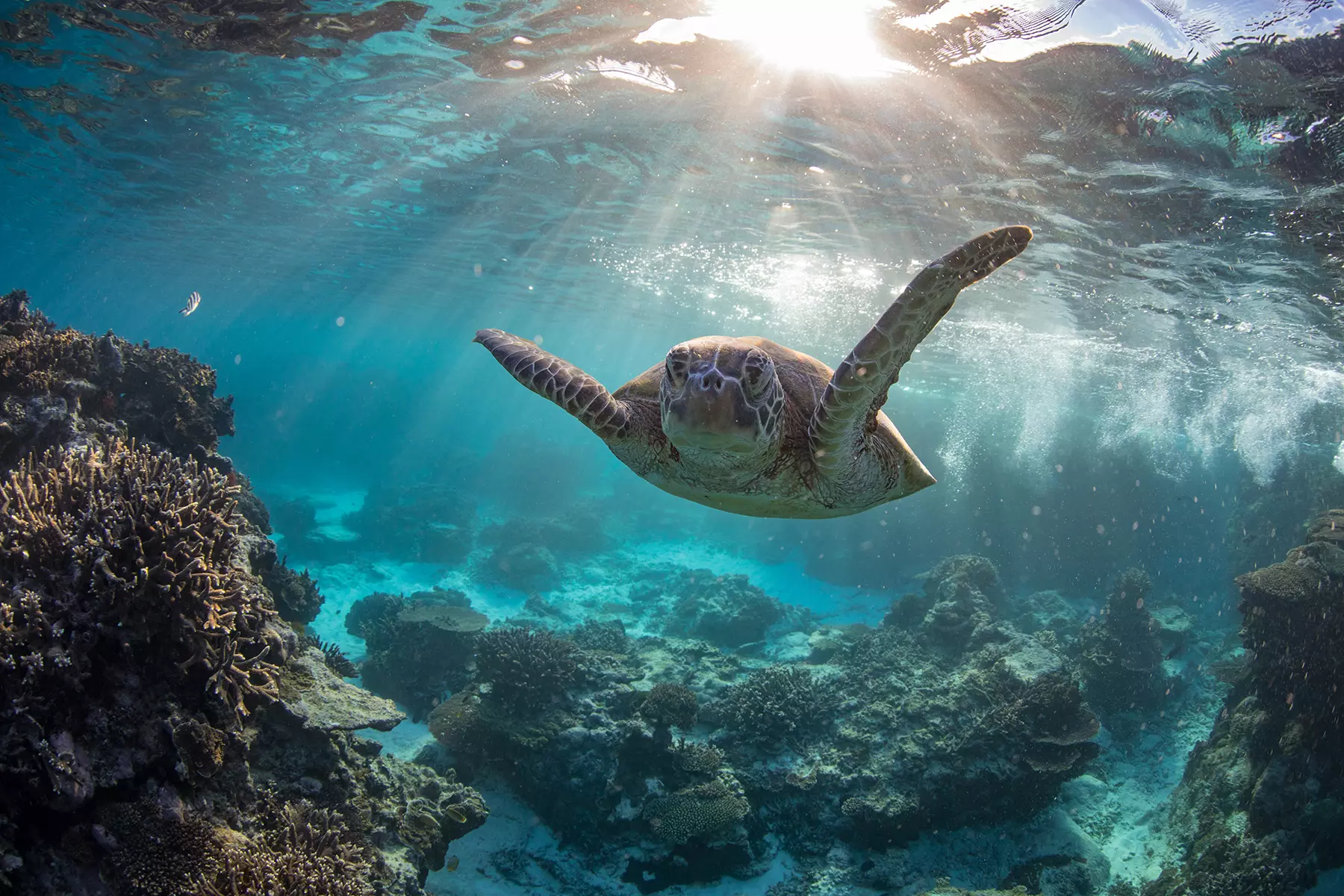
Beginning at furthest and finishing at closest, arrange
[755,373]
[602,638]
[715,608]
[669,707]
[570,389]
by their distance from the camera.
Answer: [715,608]
[602,638]
[669,707]
[570,389]
[755,373]

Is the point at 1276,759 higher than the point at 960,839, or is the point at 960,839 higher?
the point at 1276,759

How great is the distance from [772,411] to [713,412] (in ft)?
1.80

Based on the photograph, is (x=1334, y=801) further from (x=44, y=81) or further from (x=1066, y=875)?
(x=44, y=81)

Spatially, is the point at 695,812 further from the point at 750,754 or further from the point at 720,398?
the point at 720,398

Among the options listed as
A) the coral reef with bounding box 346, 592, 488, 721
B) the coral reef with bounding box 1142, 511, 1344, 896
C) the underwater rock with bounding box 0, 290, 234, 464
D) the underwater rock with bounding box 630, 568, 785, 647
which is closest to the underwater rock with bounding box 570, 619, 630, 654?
the coral reef with bounding box 346, 592, 488, 721

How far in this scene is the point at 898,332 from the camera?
10.2 ft

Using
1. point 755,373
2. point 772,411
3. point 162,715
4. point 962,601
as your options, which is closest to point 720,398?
point 755,373

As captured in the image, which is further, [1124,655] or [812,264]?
[812,264]

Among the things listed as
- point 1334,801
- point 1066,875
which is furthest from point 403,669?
point 1334,801

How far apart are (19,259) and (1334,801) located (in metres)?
67.7

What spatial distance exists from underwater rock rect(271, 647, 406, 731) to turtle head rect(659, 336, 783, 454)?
335 cm

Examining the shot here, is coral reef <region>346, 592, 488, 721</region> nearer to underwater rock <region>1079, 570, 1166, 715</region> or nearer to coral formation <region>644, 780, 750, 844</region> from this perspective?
coral formation <region>644, 780, 750, 844</region>

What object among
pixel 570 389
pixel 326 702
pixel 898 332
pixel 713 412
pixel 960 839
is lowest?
pixel 960 839

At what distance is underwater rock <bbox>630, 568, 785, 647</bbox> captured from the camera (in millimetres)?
15672
